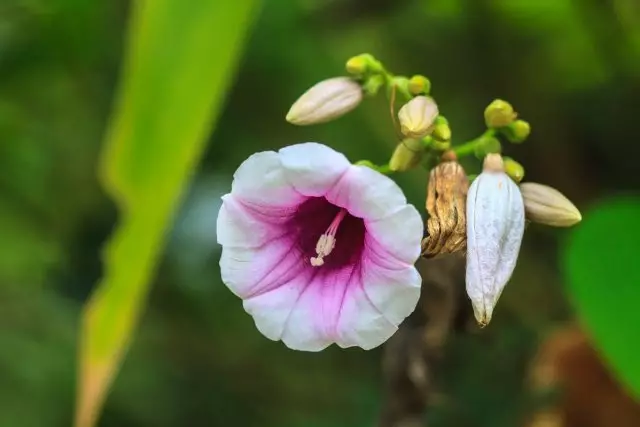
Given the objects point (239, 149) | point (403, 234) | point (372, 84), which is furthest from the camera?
point (239, 149)

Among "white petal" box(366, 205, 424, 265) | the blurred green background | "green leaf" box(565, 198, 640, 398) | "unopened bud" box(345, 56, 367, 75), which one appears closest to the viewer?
"white petal" box(366, 205, 424, 265)

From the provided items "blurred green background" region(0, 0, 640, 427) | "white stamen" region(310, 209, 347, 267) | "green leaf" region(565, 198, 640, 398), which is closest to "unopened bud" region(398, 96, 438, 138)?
"white stamen" region(310, 209, 347, 267)

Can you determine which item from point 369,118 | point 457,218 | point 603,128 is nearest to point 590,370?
point 603,128

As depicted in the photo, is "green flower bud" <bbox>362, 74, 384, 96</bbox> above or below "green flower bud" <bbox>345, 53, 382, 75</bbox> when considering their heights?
below

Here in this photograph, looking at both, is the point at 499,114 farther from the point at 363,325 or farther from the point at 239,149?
the point at 239,149

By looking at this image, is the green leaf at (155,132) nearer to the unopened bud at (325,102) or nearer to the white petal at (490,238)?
the unopened bud at (325,102)

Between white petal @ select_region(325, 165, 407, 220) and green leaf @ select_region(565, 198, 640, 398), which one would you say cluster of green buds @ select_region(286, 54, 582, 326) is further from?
green leaf @ select_region(565, 198, 640, 398)

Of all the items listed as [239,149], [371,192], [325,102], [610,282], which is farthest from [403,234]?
[239,149]
